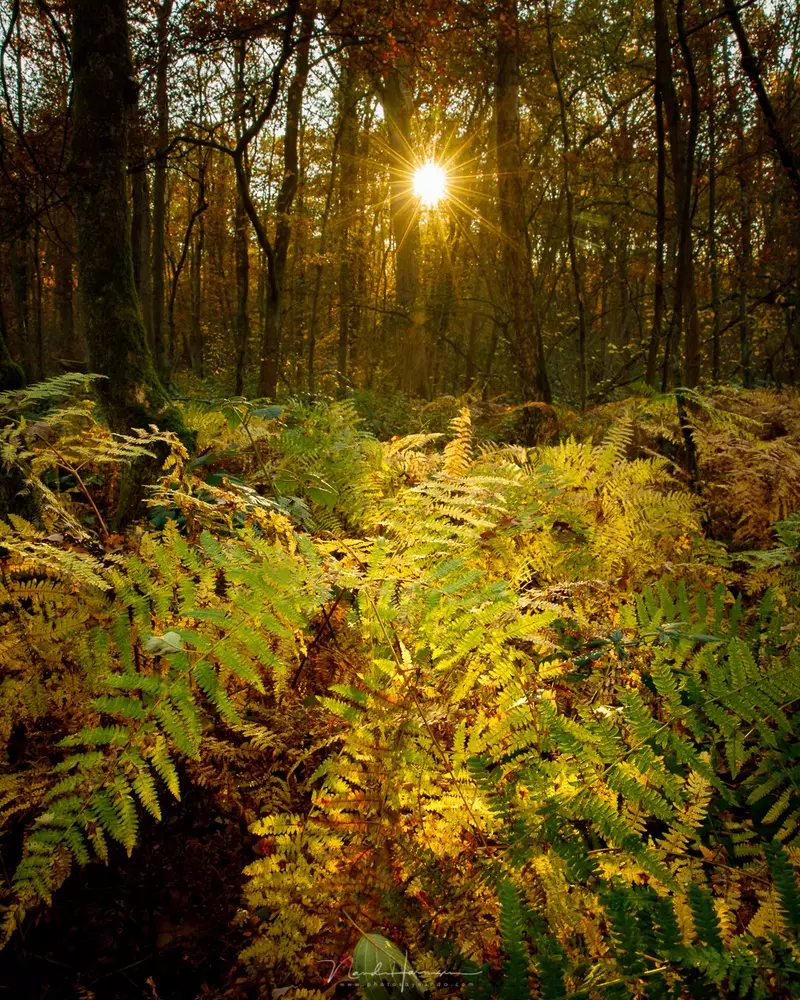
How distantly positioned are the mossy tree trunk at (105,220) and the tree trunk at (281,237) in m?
4.35

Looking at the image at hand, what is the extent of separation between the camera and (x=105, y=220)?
307cm

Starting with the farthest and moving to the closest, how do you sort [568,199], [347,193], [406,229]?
[347,193], [406,229], [568,199]

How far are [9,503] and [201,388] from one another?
42.7 feet

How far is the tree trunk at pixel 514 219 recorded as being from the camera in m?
6.27

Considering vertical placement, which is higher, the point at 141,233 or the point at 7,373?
the point at 141,233

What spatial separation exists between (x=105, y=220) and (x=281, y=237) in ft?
18.4

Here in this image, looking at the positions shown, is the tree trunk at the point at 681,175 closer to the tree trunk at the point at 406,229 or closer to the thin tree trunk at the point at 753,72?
the thin tree trunk at the point at 753,72

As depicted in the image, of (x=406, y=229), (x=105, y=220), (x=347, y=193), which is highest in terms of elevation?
(x=347, y=193)

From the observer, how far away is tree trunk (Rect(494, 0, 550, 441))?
20.6 feet

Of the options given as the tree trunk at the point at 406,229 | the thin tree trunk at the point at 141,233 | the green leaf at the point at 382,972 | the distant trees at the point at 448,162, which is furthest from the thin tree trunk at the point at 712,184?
the green leaf at the point at 382,972

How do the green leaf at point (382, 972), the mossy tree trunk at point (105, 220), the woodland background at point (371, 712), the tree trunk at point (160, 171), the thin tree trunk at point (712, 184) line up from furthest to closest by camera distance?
1. the thin tree trunk at point (712, 184)
2. the tree trunk at point (160, 171)
3. the mossy tree trunk at point (105, 220)
4. the woodland background at point (371, 712)
5. the green leaf at point (382, 972)

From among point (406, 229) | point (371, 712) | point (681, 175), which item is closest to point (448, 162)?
point (406, 229)

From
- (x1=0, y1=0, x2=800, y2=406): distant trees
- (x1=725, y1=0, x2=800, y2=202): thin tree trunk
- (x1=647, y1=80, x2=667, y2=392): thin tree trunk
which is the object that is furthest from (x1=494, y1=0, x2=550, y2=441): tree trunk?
(x1=725, y1=0, x2=800, y2=202): thin tree trunk

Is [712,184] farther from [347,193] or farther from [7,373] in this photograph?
[7,373]
